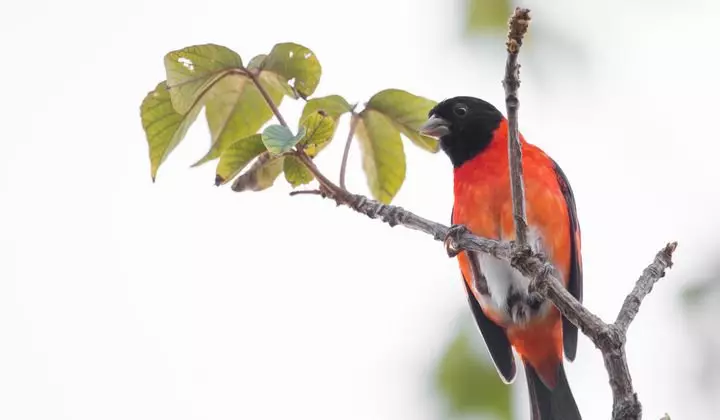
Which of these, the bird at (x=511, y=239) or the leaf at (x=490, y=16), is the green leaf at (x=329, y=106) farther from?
the leaf at (x=490, y=16)

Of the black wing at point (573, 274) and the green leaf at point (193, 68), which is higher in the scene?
the green leaf at point (193, 68)

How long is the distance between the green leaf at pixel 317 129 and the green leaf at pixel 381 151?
17.8 inches

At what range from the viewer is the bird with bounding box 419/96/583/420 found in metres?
3.38

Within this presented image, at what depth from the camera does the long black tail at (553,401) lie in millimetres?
3523

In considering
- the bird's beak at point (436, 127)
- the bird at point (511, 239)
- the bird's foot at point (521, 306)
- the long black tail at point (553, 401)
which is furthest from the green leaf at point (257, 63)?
the long black tail at point (553, 401)

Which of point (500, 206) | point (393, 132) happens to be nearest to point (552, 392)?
point (500, 206)

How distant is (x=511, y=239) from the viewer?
10.8ft

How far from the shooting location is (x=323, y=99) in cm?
268

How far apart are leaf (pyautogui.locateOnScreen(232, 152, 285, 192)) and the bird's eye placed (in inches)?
49.8

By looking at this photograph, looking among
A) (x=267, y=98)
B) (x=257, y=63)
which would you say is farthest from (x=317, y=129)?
(x=257, y=63)

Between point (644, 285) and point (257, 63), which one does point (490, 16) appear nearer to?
point (644, 285)

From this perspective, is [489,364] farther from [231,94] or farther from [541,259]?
[231,94]

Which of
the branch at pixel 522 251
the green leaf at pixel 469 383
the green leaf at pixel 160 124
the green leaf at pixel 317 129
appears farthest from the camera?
the green leaf at pixel 160 124

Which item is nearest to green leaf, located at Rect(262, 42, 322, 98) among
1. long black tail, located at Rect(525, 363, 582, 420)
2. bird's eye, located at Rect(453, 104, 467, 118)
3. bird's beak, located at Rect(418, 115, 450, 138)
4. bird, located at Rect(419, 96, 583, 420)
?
bird's beak, located at Rect(418, 115, 450, 138)
